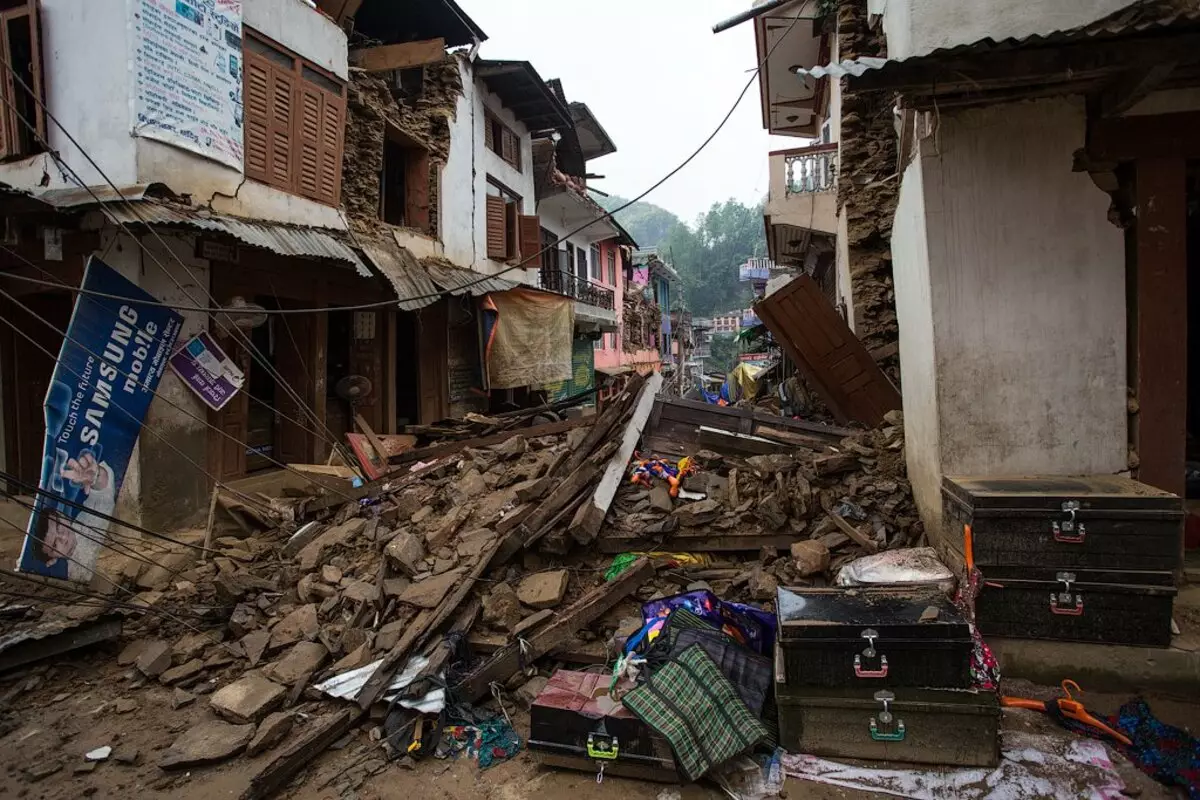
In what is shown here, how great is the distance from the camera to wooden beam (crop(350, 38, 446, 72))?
11.2 metres

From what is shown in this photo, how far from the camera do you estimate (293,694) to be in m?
4.44

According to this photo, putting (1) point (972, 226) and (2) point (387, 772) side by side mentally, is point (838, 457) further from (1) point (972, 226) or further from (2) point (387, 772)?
(2) point (387, 772)

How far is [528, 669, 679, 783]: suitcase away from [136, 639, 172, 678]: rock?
338cm

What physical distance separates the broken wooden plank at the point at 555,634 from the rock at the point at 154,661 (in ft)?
8.70

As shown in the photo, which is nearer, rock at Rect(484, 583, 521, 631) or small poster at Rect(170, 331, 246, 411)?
rock at Rect(484, 583, 521, 631)

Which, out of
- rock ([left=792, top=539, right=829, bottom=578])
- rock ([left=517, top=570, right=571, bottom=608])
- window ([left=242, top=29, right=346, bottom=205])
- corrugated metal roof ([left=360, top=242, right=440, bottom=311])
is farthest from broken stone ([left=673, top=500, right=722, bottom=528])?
window ([left=242, top=29, right=346, bottom=205])

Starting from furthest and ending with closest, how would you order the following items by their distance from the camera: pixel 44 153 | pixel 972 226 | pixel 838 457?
1. pixel 44 153
2. pixel 838 457
3. pixel 972 226

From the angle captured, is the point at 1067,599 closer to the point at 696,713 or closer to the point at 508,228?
the point at 696,713

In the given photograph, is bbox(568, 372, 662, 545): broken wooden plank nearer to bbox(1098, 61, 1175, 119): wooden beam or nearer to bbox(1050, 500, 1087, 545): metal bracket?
bbox(1050, 500, 1087, 545): metal bracket

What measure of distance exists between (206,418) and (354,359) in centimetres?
348

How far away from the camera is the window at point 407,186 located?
1308 cm

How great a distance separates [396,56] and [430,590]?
1044 cm

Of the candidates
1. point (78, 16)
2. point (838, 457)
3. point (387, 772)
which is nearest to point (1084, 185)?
point (838, 457)

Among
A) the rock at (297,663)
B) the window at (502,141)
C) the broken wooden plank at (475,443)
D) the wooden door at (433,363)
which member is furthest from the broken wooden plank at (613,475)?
the window at (502,141)
